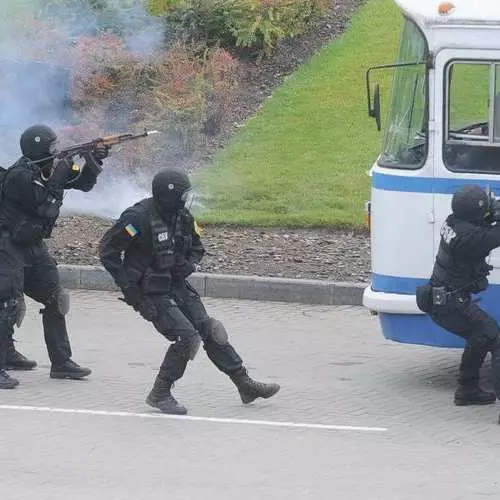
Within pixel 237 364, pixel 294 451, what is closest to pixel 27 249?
pixel 237 364

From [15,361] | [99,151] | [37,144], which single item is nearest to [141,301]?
[99,151]

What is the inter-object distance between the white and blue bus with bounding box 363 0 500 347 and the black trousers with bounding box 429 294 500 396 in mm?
418

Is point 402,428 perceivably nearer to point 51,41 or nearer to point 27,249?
point 27,249

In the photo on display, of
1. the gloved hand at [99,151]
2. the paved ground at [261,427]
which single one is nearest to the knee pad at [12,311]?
the paved ground at [261,427]

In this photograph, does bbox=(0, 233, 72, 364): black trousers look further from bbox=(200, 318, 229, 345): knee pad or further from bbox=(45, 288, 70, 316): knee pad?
bbox=(200, 318, 229, 345): knee pad

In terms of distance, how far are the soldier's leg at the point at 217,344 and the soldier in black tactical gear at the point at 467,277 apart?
117cm

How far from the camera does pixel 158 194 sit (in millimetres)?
8711

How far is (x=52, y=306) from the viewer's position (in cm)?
975

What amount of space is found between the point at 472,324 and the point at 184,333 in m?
1.75

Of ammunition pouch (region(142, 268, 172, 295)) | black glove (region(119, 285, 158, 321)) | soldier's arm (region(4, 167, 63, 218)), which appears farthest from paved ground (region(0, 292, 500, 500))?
soldier's arm (region(4, 167, 63, 218))

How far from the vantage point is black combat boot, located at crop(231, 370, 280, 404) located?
904cm

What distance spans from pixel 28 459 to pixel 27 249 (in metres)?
2.06

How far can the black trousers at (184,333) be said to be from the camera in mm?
8789

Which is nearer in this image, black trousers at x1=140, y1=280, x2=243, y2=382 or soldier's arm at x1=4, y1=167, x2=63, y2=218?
black trousers at x1=140, y1=280, x2=243, y2=382
